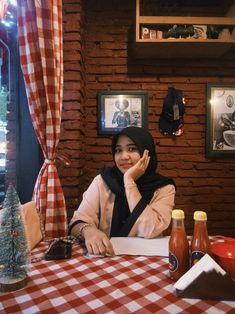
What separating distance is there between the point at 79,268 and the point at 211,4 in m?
2.92

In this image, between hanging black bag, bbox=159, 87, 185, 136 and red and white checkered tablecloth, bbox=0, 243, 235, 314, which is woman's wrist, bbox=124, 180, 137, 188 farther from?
hanging black bag, bbox=159, 87, 185, 136

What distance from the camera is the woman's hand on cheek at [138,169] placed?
1.45 metres

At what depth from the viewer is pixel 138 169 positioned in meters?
1.50

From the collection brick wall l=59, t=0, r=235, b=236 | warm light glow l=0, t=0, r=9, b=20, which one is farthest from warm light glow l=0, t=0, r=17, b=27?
brick wall l=59, t=0, r=235, b=236

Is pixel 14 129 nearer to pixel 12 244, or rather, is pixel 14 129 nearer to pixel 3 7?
pixel 3 7

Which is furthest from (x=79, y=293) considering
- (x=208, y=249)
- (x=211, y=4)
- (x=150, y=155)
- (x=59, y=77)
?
(x=211, y=4)

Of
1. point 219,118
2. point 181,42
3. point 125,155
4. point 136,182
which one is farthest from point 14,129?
point 219,118

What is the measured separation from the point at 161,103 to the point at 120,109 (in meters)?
0.45

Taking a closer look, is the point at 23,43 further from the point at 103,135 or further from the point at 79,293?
the point at 79,293

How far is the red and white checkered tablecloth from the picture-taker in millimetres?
658

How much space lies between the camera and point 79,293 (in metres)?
0.73

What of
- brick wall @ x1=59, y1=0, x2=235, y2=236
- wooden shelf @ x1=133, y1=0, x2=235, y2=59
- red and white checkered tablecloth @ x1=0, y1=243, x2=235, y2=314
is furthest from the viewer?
brick wall @ x1=59, y1=0, x2=235, y2=236

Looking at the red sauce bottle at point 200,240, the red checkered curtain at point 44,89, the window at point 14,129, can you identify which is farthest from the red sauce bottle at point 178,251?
the window at point 14,129

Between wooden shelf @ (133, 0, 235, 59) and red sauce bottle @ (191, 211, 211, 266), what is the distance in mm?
1900
